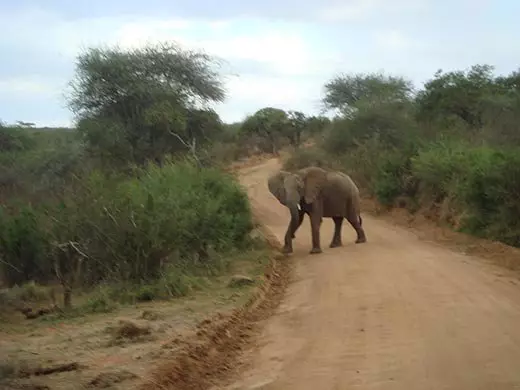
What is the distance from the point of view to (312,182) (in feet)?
68.1

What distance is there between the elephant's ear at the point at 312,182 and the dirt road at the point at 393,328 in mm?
3193

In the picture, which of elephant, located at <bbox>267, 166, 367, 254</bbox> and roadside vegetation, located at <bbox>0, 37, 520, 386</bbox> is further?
elephant, located at <bbox>267, 166, 367, 254</bbox>

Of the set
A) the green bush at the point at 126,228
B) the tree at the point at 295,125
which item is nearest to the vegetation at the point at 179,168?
the green bush at the point at 126,228

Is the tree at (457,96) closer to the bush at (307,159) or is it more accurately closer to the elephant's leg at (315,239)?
the bush at (307,159)

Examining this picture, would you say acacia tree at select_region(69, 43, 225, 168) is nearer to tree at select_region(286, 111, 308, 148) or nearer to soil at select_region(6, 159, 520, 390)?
soil at select_region(6, 159, 520, 390)

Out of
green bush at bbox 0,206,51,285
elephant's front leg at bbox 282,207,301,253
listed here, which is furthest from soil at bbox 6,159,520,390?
green bush at bbox 0,206,51,285

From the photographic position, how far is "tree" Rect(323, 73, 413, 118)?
4967 centimetres

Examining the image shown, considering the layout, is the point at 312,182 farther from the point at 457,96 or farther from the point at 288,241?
the point at 457,96

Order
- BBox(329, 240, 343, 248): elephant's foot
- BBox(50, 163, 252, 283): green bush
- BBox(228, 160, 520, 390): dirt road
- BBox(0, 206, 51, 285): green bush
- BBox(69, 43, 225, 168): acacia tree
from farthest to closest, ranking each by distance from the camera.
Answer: BBox(69, 43, 225, 168): acacia tree < BBox(329, 240, 343, 248): elephant's foot < BBox(0, 206, 51, 285): green bush < BBox(50, 163, 252, 283): green bush < BBox(228, 160, 520, 390): dirt road

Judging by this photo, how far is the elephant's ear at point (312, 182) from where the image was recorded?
20484mm

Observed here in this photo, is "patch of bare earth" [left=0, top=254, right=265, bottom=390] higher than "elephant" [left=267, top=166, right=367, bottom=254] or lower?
lower

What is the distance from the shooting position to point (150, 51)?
31.5 m

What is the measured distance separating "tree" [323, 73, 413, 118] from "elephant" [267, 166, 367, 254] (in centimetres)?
2640

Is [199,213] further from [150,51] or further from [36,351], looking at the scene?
[150,51]
